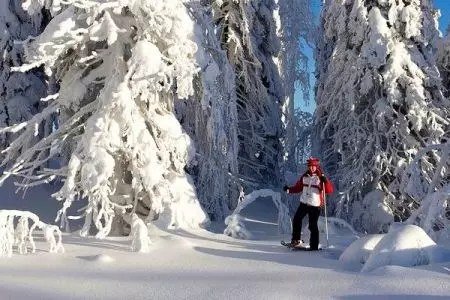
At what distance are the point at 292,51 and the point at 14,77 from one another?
872cm

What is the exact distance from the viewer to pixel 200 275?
6.02m

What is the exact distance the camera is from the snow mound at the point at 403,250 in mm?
6109

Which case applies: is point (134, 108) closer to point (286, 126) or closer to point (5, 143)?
point (5, 143)

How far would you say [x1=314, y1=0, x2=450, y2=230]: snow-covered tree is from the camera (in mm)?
13172

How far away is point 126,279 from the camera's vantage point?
5.93 metres

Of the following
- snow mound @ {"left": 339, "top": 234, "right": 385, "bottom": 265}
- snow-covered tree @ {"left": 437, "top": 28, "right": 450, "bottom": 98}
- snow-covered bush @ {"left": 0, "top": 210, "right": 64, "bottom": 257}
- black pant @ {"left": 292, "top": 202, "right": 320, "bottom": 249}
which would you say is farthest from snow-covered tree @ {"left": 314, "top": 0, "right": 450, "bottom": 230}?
snow-covered bush @ {"left": 0, "top": 210, "right": 64, "bottom": 257}

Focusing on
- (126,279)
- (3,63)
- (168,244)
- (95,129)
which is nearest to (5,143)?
(3,63)

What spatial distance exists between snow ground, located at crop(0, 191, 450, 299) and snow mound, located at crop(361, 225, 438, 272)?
257mm

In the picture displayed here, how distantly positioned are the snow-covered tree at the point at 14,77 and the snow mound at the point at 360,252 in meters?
10.7

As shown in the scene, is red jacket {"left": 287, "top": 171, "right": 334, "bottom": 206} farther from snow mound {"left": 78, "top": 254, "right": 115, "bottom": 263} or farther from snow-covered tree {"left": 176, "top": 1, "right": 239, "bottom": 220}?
snow mound {"left": 78, "top": 254, "right": 115, "bottom": 263}

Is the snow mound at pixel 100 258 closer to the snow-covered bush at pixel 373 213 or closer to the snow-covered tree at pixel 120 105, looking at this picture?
the snow-covered tree at pixel 120 105

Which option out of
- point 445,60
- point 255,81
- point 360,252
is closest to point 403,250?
point 360,252

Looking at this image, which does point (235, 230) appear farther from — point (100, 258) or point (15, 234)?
point (15, 234)

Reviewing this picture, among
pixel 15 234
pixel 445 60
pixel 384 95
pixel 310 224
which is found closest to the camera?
pixel 15 234
